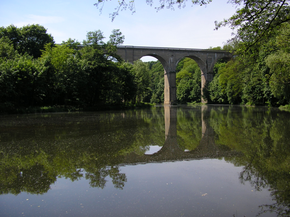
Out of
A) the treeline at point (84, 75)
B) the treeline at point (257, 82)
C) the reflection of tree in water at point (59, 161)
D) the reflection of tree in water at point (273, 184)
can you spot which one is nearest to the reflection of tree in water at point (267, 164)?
the reflection of tree in water at point (273, 184)

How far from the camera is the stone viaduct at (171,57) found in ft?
132

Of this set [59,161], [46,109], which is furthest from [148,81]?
[59,161]

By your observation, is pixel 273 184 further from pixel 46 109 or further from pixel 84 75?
pixel 84 75

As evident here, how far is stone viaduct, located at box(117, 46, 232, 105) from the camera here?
1583 inches

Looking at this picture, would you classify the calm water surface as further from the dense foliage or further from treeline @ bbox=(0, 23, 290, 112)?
treeline @ bbox=(0, 23, 290, 112)

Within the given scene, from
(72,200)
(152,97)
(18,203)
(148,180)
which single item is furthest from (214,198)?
(152,97)

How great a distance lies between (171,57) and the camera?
144 ft

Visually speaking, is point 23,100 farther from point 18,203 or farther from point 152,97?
point 152,97

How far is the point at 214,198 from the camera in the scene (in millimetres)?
2553

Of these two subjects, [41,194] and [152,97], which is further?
[152,97]

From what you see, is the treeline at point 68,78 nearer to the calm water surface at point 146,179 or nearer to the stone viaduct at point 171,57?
the stone viaduct at point 171,57

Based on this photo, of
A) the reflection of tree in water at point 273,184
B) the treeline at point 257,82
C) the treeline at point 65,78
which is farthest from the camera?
the treeline at point 65,78

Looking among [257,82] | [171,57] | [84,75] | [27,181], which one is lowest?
[27,181]

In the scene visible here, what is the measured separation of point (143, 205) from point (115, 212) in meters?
0.29
